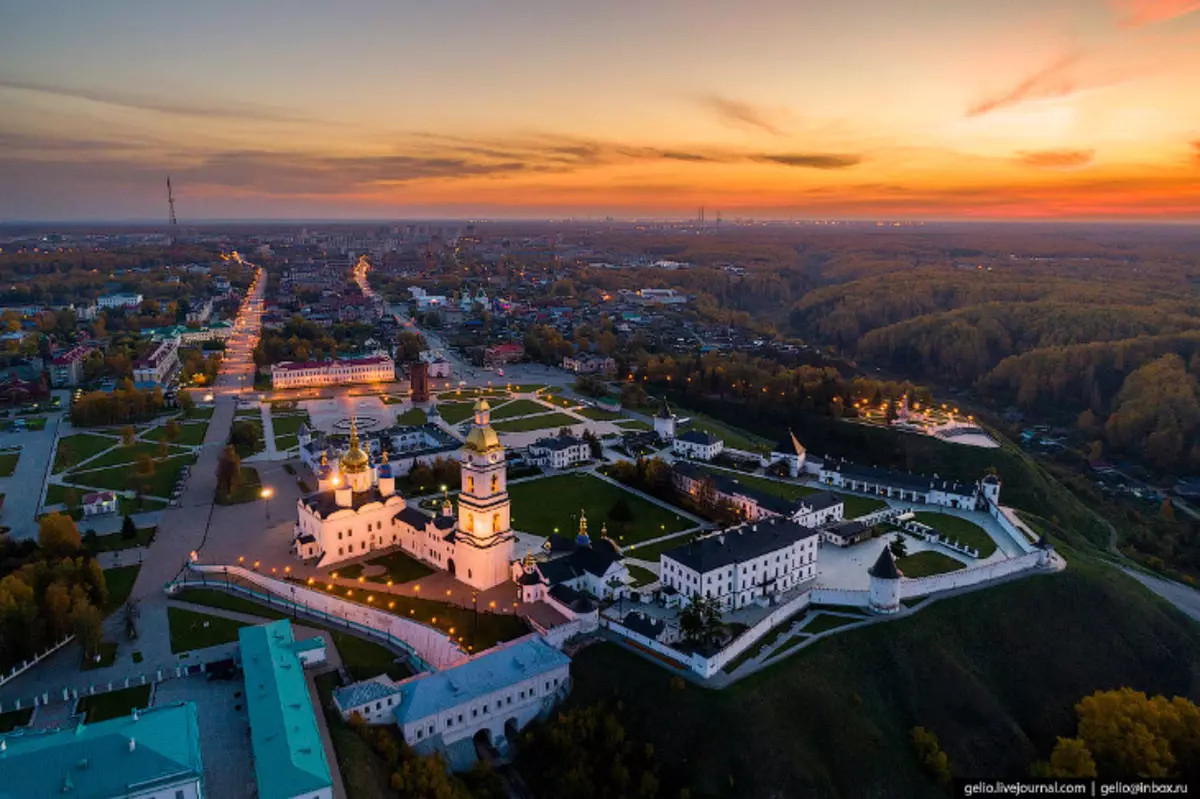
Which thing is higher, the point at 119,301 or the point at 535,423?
the point at 535,423

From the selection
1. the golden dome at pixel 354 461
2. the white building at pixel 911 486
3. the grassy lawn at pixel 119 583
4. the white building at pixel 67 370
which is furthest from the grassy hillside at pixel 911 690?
the white building at pixel 67 370

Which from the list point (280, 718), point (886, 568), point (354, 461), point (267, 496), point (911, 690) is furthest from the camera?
point (267, 496)

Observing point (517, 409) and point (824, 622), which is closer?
point (824, 622)

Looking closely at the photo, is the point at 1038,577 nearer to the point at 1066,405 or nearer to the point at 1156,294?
the point at 1066,405

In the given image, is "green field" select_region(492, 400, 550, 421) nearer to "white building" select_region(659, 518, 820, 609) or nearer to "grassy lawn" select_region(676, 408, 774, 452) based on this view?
"grassy lawn" select_region(676, 408, 774, 452)

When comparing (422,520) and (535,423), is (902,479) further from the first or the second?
(535,423)

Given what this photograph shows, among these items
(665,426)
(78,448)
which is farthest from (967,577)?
(78,448)

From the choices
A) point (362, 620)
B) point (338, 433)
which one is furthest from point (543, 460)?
point (362, 620)
